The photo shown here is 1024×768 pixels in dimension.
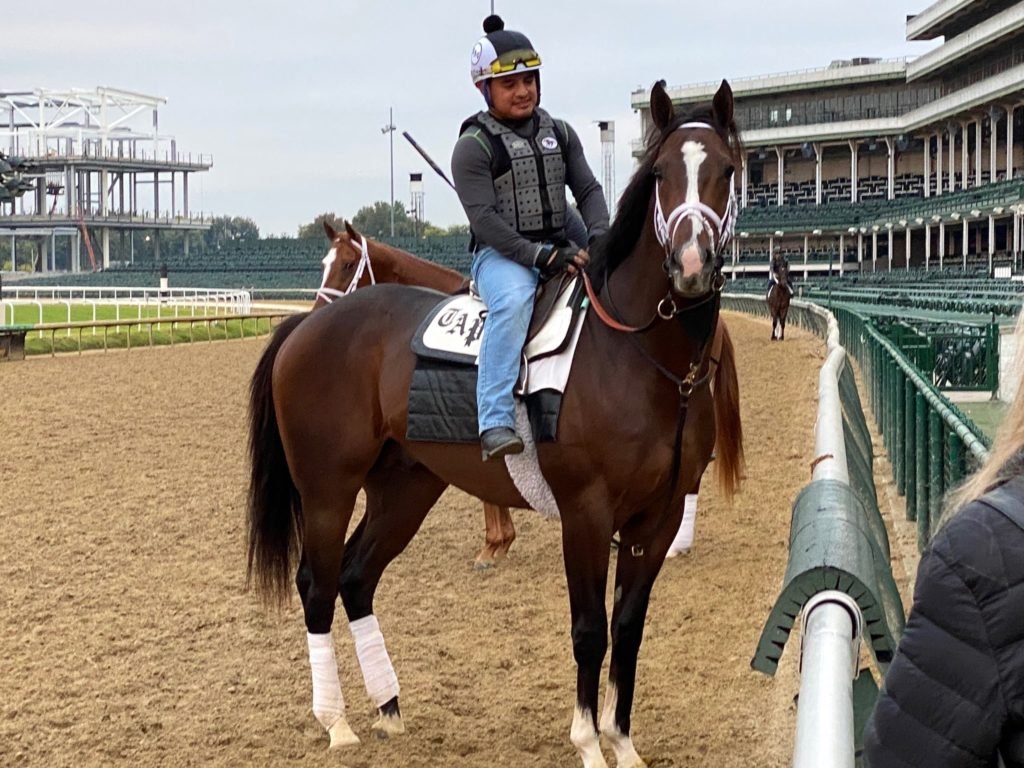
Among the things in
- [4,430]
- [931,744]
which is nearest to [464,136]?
[931,744]

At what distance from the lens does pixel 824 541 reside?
2.74 m

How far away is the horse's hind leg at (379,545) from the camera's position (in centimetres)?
521

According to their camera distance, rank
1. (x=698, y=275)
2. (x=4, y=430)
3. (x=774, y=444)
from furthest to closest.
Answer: (x=4, y=430)
(x=774, y=444)
(x=698, y=275)

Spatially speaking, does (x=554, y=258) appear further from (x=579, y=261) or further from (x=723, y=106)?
(x=723, y=106)

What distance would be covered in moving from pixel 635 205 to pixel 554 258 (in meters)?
0.39

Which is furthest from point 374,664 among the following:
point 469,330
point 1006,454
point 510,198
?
point 1006,454

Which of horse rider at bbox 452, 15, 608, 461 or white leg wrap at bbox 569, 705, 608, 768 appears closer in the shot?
white leg wrap at bbox 569, 705, 608, 768

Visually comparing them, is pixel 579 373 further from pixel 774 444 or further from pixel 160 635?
pixel 774 444

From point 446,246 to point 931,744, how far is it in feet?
243

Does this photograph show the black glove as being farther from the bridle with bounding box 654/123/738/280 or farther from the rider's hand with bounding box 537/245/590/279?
the bridle with bounding box 654/123/738/280

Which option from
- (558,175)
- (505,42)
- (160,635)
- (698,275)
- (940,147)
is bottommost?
(160,635)

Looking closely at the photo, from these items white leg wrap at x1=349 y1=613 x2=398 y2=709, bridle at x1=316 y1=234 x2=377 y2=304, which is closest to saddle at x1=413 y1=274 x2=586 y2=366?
white leg wrap at x1=349 y1=613 x2=398 y2=709

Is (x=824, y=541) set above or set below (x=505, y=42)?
below

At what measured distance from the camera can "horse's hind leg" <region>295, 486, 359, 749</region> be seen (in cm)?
518
